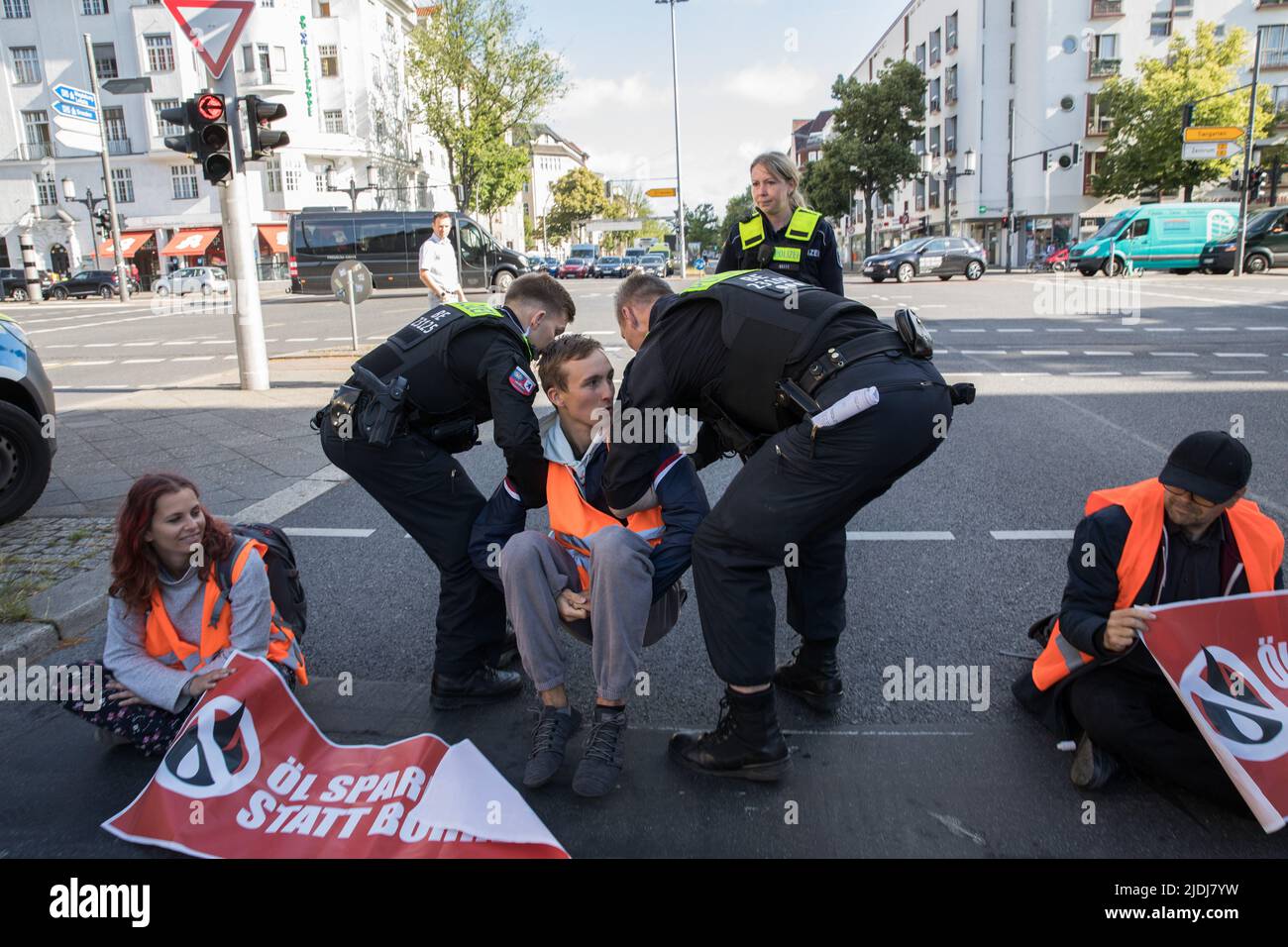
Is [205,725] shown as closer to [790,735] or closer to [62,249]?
[790,735]

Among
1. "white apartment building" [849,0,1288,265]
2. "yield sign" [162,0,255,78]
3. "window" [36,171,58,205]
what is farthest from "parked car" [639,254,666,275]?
"yield sign" [162,0,255,78]

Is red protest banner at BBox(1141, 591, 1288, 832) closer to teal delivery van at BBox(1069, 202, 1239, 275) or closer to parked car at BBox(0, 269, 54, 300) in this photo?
teal delivery van at BBox(1069, 202, 1239, 275)

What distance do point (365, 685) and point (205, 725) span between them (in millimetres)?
799

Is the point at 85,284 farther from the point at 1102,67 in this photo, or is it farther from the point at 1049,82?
the point at 1102,67

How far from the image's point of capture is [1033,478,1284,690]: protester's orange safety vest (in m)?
2.72

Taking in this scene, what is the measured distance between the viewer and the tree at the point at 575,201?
294 ft

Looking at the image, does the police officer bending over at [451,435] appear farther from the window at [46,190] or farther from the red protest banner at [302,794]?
the window at [46,190]

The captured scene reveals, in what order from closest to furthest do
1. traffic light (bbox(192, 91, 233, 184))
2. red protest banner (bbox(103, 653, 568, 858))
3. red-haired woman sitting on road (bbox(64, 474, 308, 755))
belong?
1. red protest banner (bbox(103, 653, 568, 858))
2. red-haired woman sitting on road (bbox(64, 474, 308, 755))
3. traffic light (bbox(192, 91, 233, 184))

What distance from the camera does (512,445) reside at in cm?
302

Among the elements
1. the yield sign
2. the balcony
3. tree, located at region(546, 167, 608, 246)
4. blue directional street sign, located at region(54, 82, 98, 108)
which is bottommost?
the yield sign

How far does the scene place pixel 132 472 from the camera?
21.9 ft

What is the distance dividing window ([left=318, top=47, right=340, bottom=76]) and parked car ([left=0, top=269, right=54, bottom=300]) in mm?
19601

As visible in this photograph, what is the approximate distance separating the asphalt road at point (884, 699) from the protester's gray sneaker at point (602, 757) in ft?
0.15

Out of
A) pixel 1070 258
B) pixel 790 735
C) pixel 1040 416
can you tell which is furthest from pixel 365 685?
→ pixel 1070 258
